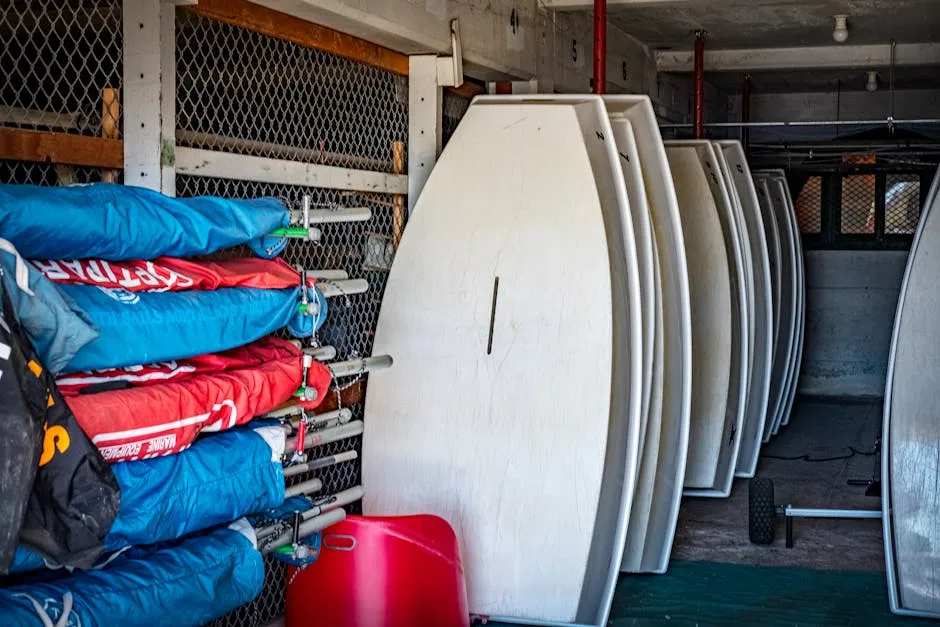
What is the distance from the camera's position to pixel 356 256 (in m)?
4.25

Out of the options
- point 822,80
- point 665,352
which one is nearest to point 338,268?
point 665,352

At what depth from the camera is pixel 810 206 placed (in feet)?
33.6

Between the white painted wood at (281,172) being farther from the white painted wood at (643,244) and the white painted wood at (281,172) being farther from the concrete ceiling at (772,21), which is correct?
the concrete ceiling at (772,21)

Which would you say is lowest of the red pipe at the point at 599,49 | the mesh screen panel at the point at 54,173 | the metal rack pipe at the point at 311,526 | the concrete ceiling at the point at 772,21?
the metal rack pipe at the point at 311,526

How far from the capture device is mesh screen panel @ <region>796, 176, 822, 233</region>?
10.2m

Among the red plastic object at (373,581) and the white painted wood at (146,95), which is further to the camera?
the red plastic object at (373,581)

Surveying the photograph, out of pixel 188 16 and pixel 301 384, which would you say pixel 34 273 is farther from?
pixel 188 16

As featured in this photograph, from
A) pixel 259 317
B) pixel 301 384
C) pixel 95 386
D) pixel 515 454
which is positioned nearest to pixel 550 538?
pixel 515 454

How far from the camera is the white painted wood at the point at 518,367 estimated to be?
3.92m

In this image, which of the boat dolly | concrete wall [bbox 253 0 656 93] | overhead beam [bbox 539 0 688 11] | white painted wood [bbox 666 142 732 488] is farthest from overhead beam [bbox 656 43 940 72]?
the boat dolly

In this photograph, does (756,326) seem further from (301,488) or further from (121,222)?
A: (121,222)

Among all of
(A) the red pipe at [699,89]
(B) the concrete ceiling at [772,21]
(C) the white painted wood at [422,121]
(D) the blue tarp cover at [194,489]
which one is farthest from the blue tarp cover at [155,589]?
(A) the red pipe at [699,89]

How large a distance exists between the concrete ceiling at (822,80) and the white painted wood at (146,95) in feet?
19.4

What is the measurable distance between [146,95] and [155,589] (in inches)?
49.4
